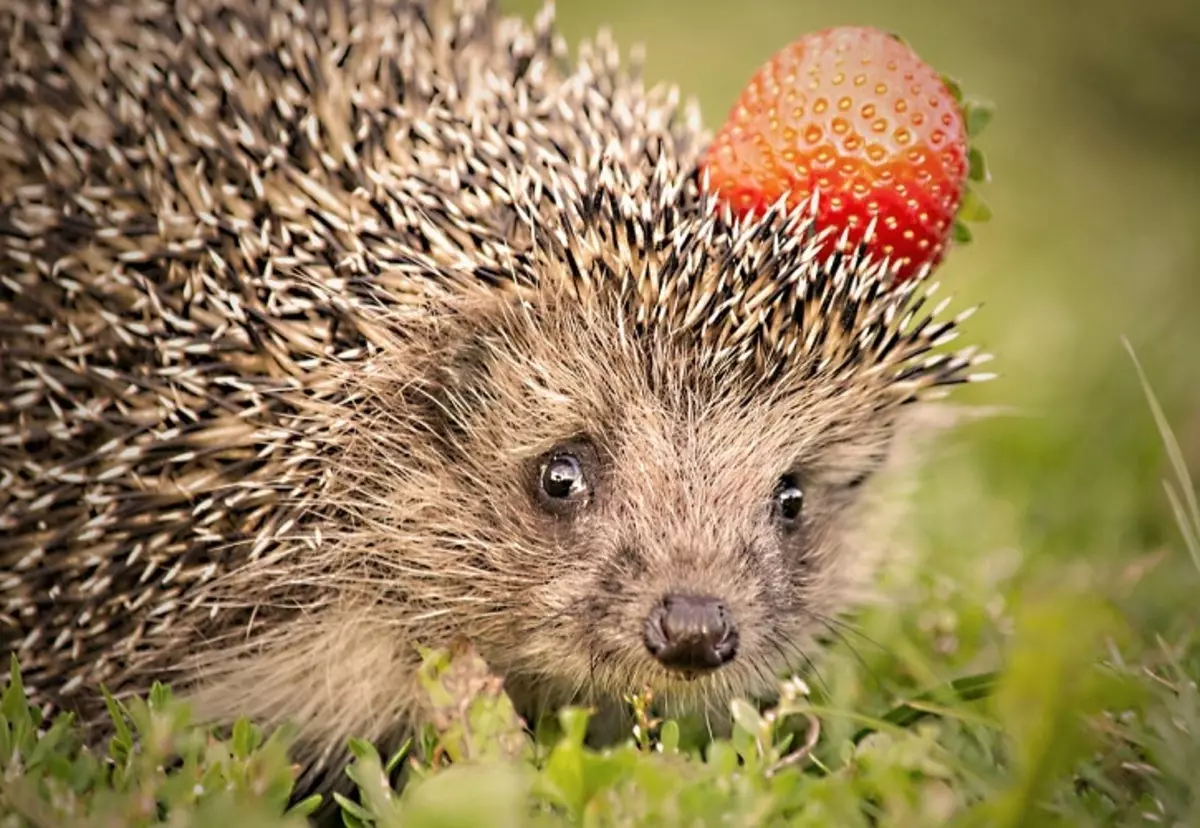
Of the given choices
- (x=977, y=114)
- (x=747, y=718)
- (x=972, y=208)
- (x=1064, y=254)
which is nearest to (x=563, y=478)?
(x=747, y=718)

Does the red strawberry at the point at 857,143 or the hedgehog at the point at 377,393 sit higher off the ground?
the red strawberry at the point at 857,143

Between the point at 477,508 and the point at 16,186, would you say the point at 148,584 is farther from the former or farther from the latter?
the point at 16,186

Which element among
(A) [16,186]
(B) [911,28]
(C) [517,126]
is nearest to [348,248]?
(C) [517,126]

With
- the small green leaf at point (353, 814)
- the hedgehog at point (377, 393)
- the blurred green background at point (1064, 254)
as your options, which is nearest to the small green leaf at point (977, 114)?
the hedgehog at point (377, 393)

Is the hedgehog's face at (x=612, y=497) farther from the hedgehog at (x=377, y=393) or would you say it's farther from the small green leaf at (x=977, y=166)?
the small green leaf at (x=977, y=166)

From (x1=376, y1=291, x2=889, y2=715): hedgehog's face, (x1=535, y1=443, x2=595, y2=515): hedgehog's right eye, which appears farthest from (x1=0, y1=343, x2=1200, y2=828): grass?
(x1=535, y1=443, x2=595, y2=515): hedgehog's right eye

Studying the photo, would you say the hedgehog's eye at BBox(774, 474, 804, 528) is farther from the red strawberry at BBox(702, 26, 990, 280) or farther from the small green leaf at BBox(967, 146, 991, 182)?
the small green leaf at BBox(967, 146, 991, 182)
